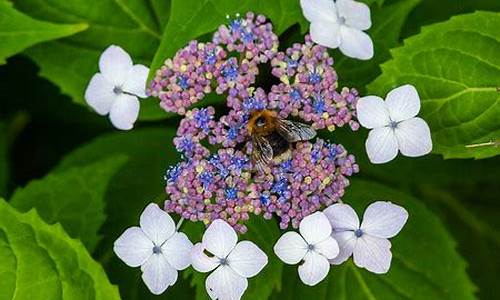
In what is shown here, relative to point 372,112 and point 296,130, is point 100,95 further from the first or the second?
point 372,112

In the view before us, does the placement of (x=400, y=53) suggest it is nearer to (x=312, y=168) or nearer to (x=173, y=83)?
(x=312, y=168)

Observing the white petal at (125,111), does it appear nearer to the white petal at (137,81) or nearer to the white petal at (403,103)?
the white petal at (137,81)

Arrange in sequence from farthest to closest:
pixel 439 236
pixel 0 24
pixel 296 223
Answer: pixel 439 236 < pixel 0 24 < pixel 296 223

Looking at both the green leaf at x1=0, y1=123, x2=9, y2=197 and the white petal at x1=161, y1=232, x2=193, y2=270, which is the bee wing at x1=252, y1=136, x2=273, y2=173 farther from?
the green leaf at x1=0, y1=123, x2=9, y2=197

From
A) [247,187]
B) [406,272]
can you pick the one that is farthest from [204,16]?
[406,272]

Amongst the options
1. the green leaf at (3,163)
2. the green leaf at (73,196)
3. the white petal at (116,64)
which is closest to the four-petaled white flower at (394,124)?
the white petal at (116,64)

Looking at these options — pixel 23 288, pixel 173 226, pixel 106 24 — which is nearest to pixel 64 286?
pixel 23 288
